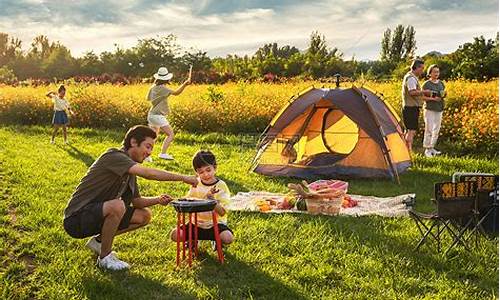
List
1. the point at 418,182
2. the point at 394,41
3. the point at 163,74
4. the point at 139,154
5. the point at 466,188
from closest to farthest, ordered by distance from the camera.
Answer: the point at 139,154, the point at 466,188, the point at 418,182, the point at 163,74, the point at 394,41

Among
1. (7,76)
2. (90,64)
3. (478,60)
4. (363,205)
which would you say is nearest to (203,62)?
(90,64)

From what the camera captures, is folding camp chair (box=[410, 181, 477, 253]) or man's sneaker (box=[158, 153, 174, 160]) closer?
folding camp chair (box=[410, 181, 477, 253])

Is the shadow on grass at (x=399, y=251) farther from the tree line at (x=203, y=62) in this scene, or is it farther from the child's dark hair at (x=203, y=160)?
the tree line at (x=203, y=62)

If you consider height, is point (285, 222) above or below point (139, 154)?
below

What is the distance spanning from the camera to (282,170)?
27.2 ft

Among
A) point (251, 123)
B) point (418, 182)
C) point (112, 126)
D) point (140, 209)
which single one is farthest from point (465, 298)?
point (112, 126)

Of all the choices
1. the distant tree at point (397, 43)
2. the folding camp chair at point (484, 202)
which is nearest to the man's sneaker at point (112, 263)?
the folding camp chair at point (484, 202)

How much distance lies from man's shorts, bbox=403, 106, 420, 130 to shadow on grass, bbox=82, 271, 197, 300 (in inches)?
238

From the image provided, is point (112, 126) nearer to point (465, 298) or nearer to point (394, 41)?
point (465, 298)

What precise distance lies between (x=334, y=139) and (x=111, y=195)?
5011mm

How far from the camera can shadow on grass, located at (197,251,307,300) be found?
387cm

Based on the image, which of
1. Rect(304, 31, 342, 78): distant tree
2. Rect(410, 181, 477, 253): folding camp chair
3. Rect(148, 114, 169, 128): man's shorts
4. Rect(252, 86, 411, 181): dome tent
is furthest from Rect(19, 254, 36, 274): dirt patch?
Rect(304, 31, 342, 78): distant tree

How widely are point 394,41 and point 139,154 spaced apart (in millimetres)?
25366

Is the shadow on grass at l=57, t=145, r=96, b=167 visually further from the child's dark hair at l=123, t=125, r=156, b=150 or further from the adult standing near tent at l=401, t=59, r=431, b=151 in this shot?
the adult standing near tent at l=401, t=59, r=431, b=151
